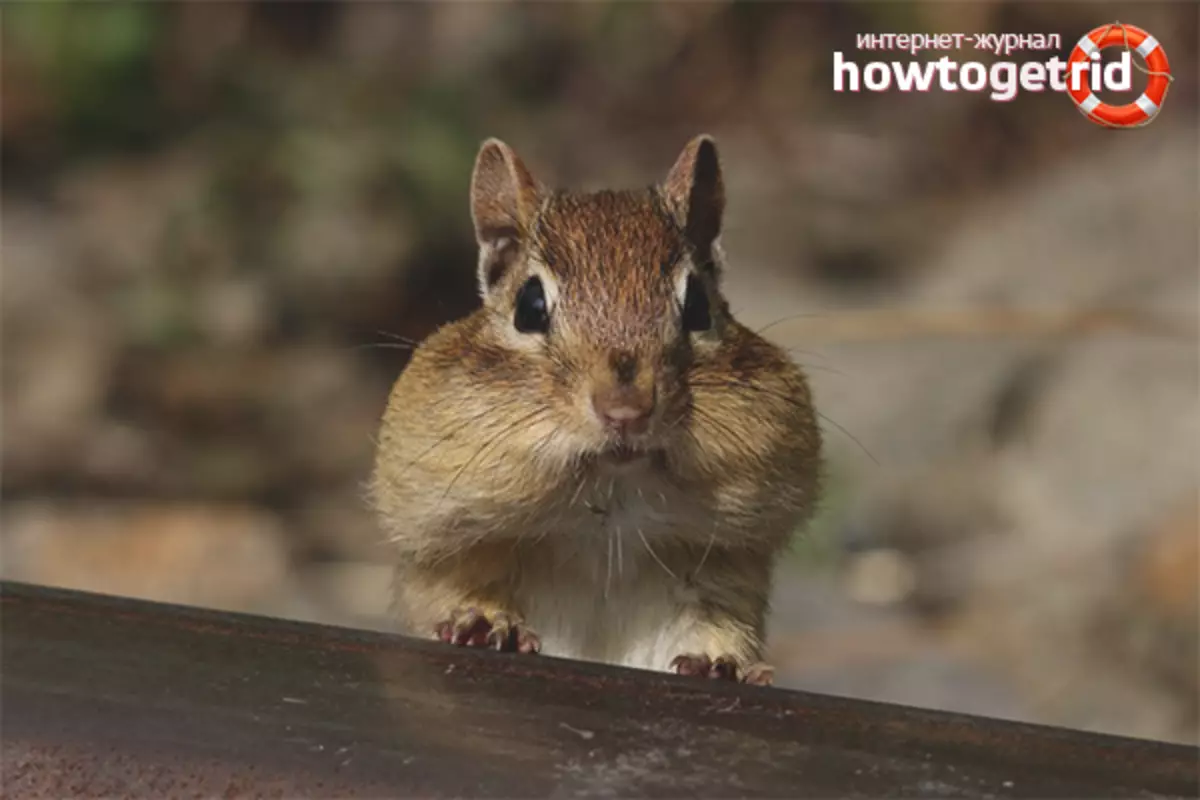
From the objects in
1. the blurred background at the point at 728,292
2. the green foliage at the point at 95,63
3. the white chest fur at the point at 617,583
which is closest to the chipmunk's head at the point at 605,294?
the white chest fur at the point at 617,583

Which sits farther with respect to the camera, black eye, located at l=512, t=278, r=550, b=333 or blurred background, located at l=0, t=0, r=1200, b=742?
blurred background, located at l=0, t=0, r=1200, b=742

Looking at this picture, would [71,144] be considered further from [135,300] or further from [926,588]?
[926,588]

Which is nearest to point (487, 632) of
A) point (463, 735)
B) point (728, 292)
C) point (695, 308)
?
point (695, 308)

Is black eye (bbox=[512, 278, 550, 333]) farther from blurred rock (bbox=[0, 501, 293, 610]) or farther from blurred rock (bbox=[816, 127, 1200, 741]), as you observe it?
blurred rock (bbox=[0, 501, 293, 610])

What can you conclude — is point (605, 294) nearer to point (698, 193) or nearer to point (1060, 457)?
point (698, 193)

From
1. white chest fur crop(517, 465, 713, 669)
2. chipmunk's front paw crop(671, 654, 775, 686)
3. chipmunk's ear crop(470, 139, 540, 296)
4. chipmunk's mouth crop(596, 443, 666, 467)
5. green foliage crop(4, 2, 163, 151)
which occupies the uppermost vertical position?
green foliage crop(4, 2, 163, 151)

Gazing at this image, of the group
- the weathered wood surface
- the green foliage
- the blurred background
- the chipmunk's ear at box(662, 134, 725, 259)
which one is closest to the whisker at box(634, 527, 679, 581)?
the chipmunk's ear at box(662, 134, 725, 259)

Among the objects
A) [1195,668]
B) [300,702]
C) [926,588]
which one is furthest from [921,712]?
[926,588]

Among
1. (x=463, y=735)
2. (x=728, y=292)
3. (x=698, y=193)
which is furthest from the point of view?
(x=728, y=292)

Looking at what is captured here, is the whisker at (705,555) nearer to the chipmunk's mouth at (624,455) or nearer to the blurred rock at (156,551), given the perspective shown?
the chipmunk's mouth at (624,455)
